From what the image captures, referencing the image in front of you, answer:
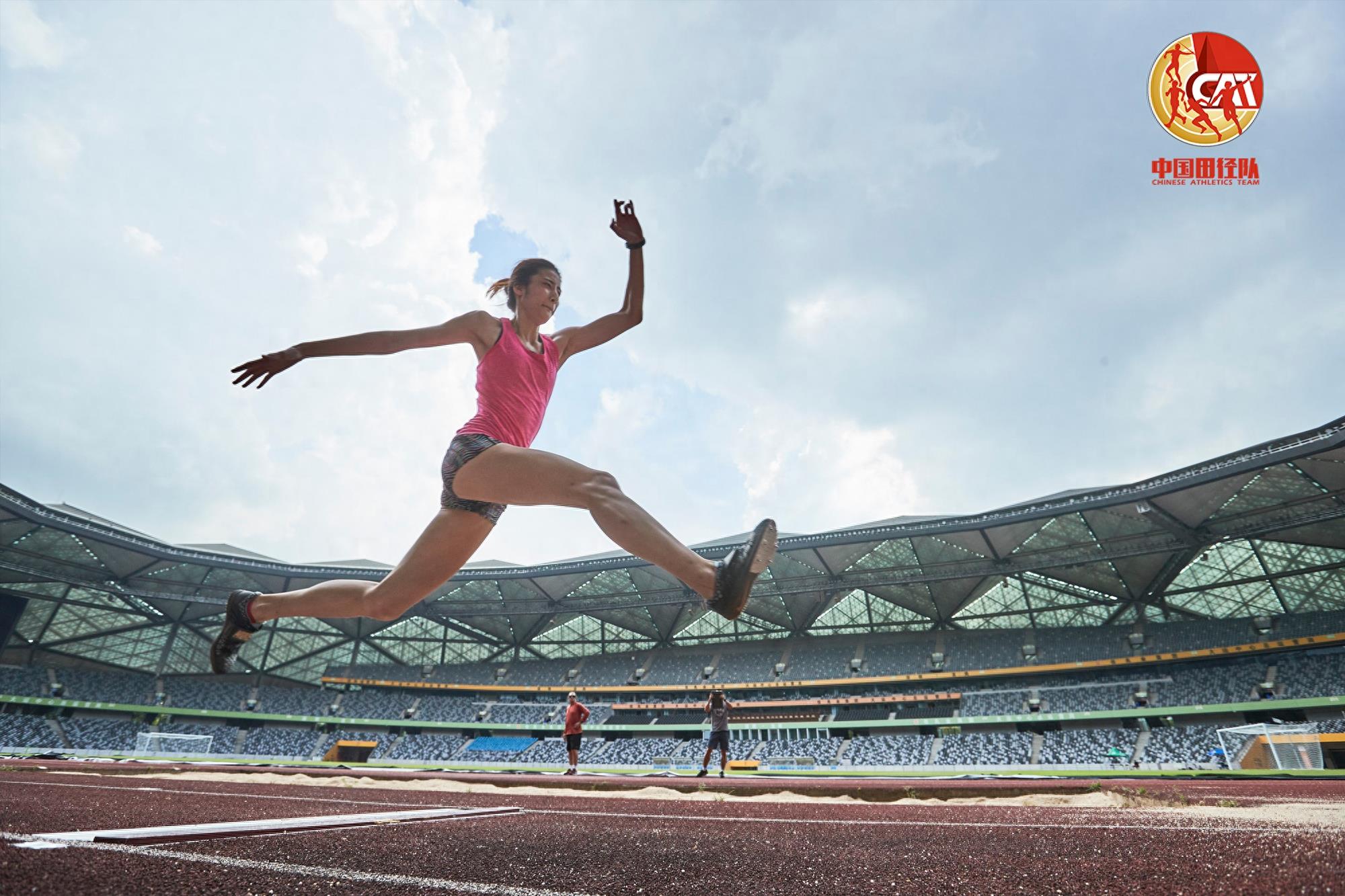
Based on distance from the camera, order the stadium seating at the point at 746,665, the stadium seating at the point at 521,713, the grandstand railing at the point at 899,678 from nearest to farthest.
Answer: the grandstand railing at the point at 899,678 < the stadium seating at the point at 746,665 < the stadium seating at the point at 521,713

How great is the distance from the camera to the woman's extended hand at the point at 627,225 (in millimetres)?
3809

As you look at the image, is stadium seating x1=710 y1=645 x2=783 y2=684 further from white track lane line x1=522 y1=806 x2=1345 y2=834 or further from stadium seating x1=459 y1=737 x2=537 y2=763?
white track lane line x1=522 y1=806 x2=1345 y2=834

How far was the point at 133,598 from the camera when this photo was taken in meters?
40.0

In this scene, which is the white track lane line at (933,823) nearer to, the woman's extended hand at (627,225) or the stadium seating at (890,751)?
the woman's extended hand at (627,225)

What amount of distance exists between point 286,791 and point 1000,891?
6.78m

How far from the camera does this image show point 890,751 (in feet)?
112

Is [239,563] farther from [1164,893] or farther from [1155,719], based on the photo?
[1155,719]

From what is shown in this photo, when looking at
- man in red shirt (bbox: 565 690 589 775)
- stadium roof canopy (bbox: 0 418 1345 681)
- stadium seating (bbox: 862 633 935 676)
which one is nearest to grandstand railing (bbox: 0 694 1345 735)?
stadium seating (bbox: 862 633 935 676)

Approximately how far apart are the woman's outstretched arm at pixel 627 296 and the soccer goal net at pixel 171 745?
39.3 m

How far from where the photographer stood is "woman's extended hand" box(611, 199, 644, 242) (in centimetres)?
381

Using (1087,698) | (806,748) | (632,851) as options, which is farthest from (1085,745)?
(632,851)

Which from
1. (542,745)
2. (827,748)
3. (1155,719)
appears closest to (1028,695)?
(1155,719)

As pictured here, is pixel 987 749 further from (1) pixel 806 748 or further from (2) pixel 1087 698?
(1) pixel 806 748

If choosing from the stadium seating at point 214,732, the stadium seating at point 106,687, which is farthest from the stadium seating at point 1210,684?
the stadium seating at point 106,687
